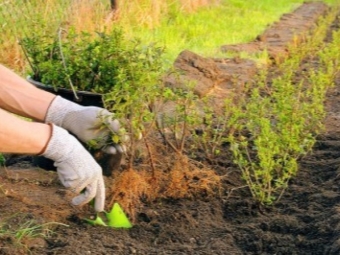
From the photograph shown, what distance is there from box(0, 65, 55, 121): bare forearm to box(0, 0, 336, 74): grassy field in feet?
2.50

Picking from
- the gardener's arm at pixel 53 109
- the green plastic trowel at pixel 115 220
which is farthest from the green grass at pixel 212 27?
the green plastic trowel at pixel 115 220

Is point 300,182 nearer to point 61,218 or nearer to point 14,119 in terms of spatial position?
point 61,218

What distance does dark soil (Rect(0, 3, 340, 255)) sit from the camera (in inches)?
122

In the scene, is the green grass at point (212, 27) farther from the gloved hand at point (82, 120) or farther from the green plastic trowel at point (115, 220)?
the green plastic trowel at point (115, 220)

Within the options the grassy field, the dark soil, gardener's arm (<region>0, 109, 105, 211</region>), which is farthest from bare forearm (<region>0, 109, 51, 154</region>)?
the grassy field

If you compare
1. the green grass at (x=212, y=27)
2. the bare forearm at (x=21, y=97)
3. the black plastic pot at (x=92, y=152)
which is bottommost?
the green grass at (x=212, y=27)

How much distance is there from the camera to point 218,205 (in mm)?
Result: 3648

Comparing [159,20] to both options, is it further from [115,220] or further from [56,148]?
[56,148]

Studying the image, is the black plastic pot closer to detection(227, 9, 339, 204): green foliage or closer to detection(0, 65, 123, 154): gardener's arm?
detection(0, 65, 123, 154): gardener's arm

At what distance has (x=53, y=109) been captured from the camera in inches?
137

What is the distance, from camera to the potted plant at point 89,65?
3.62m

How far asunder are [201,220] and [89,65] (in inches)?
37.1

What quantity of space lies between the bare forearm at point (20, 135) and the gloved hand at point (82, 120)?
0.40 metres

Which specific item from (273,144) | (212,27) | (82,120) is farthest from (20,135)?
(212,27)
